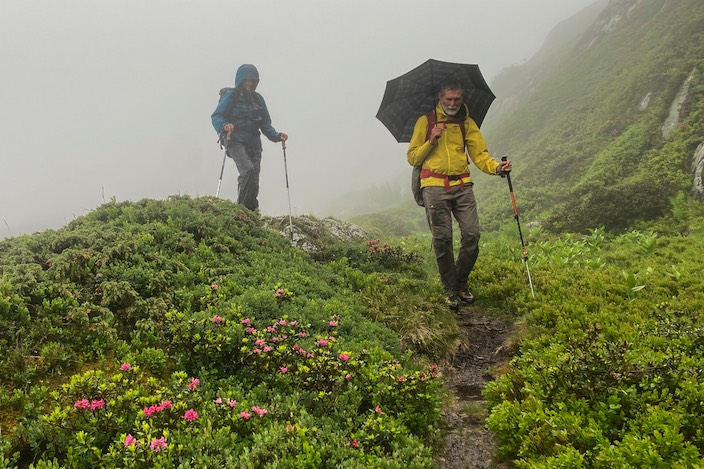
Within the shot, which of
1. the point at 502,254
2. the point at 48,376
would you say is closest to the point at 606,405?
the point at 48,376

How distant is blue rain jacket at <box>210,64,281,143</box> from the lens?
38.8ft

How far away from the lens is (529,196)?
2120cm

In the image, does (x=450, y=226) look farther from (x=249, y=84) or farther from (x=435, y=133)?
(x=249, y=84)

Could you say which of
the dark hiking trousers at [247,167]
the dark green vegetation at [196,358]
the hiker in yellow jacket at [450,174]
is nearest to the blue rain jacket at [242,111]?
the dark hiking trousers at [247,167]

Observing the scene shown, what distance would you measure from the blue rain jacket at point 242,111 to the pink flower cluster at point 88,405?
9479 millimetres

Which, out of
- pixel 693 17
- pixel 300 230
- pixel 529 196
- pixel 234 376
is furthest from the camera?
pixel 693 17

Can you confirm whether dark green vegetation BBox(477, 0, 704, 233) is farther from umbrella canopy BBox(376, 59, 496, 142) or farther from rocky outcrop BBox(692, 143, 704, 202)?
umbrella canopy BBox(376, 59, 496, 142)

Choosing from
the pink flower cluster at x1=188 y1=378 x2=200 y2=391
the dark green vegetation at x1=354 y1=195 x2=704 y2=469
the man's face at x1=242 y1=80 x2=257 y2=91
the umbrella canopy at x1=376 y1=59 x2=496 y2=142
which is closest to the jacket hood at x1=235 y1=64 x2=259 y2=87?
the man's face at x1=242 y1=80 x2=257 y2=91

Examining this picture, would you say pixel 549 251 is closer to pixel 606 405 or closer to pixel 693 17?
pixel 606 405

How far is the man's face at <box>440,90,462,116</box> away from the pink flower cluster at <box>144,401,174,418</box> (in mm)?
7241

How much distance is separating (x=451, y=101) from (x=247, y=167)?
6.51 meters

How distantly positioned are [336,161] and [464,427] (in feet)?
577

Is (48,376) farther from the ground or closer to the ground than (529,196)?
closer to the ground

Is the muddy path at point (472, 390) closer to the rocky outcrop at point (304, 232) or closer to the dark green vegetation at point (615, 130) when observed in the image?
the rocky outcrop at point (304, 232)
